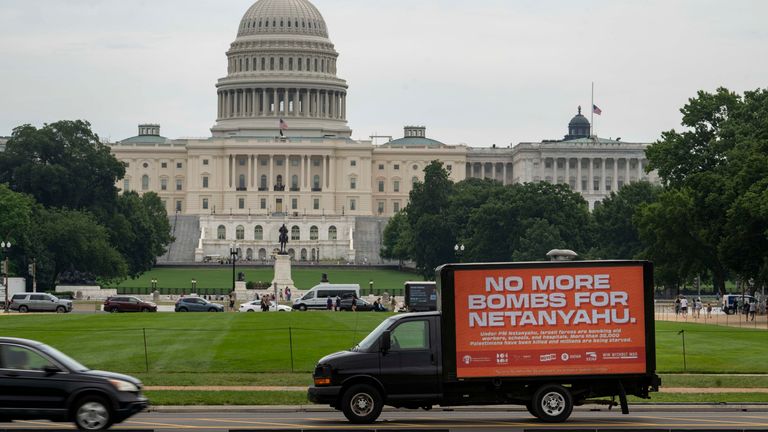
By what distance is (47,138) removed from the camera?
14412cm

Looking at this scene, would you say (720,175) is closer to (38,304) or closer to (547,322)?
(38,304)

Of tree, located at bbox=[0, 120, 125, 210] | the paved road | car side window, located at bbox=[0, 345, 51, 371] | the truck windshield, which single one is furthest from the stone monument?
car side window, located at bbox=[0, 345, 51, 371]

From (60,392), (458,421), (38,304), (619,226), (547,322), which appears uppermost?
(619,226)

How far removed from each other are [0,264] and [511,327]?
84588mm

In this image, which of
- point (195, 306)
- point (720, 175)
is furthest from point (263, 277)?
point (720, 175)

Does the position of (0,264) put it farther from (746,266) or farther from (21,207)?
(746,266)

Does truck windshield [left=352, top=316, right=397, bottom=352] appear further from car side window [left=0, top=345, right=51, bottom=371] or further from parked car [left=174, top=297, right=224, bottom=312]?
parked car [left=174, top=297, right=224, bottom=312]

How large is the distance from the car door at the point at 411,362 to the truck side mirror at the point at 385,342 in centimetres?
8

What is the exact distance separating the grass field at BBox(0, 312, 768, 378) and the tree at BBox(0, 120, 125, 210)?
7051 centimetres

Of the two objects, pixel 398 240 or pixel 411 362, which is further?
pixel 398 240

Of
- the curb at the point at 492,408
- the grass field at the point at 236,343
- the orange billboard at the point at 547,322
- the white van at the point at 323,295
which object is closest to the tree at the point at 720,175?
the grass field at the point at 236,343

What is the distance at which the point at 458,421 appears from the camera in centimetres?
3300

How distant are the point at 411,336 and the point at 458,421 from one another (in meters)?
2.00

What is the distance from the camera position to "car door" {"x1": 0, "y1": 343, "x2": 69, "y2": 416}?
30312 mm
